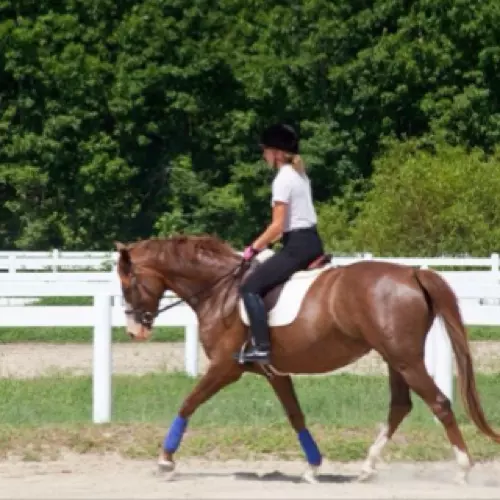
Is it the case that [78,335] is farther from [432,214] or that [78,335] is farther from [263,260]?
[432,214]

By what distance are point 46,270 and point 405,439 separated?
26294 millimetres

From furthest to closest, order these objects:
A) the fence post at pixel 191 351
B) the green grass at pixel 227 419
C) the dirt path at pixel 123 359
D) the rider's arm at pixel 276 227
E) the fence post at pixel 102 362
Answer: the dirt path at pixel 123 359 < the fence post at pixel 191 351 < the fence post at pixel 102 362 < the green grass at pixel 227 419 < the rider's arm at pixel 276 227

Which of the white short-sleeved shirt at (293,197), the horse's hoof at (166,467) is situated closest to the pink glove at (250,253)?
the white short-sleeved shirt at (293,197)

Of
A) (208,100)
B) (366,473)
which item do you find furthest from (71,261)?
(366,473)

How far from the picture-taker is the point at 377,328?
12.0 m

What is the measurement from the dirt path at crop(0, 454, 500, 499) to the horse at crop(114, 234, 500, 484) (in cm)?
27

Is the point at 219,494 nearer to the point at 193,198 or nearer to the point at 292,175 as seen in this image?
the point at 292,175

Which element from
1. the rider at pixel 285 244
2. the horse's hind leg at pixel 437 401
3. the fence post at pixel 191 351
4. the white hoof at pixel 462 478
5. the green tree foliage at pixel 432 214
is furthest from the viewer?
the green tree foliage at pixel 432 214

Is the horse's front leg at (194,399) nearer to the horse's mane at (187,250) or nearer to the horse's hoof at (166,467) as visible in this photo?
the horse's hoof at (166,467)

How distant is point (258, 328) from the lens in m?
12.3

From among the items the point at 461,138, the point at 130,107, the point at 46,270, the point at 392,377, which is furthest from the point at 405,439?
the point at 130,107

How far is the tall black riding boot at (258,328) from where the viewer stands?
1231 cm

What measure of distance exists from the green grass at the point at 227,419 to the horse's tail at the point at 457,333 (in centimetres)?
145

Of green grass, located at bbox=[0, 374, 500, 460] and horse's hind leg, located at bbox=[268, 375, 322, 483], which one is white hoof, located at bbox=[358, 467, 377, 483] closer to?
horse's hind leg, located at bbox=[268, 375, 322, 483]
